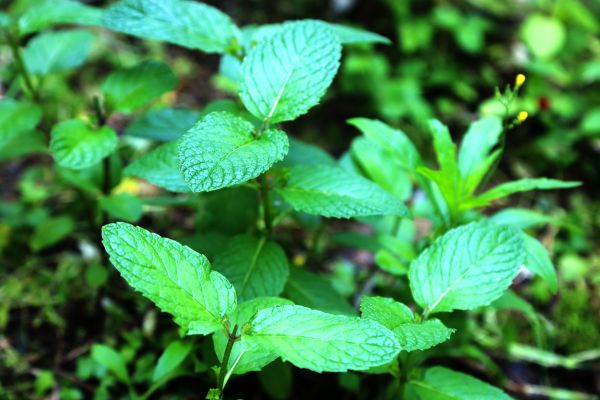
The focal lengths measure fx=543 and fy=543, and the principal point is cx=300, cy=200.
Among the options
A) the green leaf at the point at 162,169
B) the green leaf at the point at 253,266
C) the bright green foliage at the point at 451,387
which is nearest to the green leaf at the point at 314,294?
the green leaf at the point at 253,266

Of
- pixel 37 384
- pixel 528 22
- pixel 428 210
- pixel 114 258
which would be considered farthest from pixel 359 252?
pixel 528 22

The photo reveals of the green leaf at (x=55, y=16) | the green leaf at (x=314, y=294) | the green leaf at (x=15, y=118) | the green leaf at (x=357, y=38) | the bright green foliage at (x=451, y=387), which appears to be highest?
the green leaf at (x=357, y=38)

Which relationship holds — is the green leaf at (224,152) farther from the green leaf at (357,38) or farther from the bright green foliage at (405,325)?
the green leaf at (357,38)

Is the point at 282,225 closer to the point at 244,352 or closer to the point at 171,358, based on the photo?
the point at 171,358

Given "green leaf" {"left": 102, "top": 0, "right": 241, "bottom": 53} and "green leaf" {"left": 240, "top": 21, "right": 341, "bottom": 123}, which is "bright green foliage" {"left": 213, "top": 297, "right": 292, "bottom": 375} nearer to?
"green leaf" {"left": 240, "top": 21, "right": 341, "bottom": 123}

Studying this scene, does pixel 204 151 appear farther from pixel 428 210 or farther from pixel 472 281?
pixel 428 210

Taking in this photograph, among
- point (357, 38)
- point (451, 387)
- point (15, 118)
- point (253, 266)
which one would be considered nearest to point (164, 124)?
point (15, 118)

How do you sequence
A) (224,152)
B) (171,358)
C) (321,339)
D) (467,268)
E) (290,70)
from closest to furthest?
(321,339), (224,152), (467,268), (290,70), (171,358)
